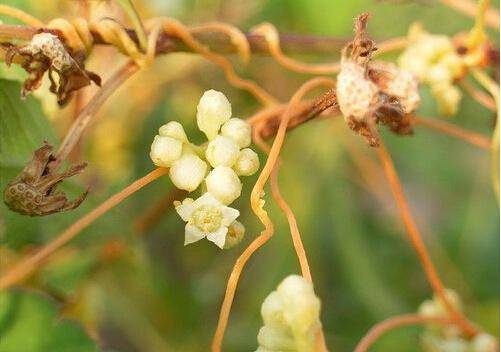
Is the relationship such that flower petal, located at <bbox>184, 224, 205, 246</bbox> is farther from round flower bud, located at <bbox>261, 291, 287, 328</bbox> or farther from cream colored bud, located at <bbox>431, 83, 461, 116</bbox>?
cream colored bud, located at <bbox>431, 83, 461, 116</bbox>

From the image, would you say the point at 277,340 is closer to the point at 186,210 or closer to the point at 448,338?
the point at 186,210

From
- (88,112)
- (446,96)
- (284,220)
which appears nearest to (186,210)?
(88,112)

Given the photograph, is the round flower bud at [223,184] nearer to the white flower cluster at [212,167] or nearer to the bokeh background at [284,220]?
the white flower cluster at [212,167]

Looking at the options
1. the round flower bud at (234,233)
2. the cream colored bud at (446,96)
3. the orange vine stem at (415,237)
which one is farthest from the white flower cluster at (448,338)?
the round flower bud at (234,233)

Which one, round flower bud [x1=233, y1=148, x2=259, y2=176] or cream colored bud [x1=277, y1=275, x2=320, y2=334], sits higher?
round flower bud [x1=233, y1=148, x2=259, y2=176]

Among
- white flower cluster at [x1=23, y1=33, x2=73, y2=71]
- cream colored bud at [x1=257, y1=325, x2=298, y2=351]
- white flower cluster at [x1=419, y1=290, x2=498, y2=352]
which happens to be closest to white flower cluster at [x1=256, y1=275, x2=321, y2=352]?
cream colored bud at [x1=257, y1=325, x2=298, y2=351]

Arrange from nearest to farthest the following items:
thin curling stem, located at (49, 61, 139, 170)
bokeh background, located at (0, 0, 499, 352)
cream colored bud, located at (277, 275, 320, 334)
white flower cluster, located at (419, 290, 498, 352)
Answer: cream colored bud, located at (277, 275, 320, 334), thin curling stem, located at (49, 61, 139, 170), white flower cluster, located at (419, 290, 498, 352), bokeh background, located at (0, 0, 499, 352)

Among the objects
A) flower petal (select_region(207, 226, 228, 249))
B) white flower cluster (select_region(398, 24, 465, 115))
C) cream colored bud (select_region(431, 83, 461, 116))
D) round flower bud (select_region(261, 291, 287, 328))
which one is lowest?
round flower bud (select_region(261, 291, 287, 328))
